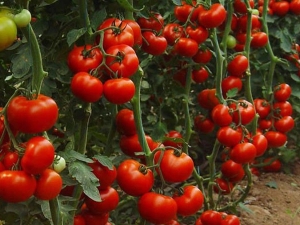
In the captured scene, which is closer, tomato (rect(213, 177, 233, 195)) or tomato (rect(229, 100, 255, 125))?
tomato (rect(229, 100, 255, 125))

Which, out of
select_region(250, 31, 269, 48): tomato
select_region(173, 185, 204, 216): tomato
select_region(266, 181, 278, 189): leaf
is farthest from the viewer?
select_region(266, 181, 278, 189): leaf

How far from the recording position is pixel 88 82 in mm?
1251

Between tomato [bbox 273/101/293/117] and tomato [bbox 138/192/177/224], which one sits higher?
tomato [bbox 138/192/177/224]

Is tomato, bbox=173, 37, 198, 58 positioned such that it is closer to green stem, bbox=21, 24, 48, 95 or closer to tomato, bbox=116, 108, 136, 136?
tomato, bbox=116, 108, 136, 136

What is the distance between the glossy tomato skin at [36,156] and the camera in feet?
3.25

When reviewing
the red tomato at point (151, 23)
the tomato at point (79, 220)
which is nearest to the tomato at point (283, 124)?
the red tomato at point (151, 23)

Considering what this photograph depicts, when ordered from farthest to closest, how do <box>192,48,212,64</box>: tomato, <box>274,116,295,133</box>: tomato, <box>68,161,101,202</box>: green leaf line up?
<box>274,116,295,133</box>: tomato, <box>192,48,212,64</box>: tomato, <box>68,161,101,202</box>: green leaf

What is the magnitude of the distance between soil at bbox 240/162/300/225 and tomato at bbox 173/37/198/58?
2.86 ft

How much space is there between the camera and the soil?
2.69 metres

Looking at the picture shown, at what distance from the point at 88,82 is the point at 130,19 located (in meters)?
0.29

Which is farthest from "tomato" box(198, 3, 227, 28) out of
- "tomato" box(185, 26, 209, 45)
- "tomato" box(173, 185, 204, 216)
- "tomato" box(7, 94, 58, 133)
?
"tomato" box(7, 94, 58, 133)

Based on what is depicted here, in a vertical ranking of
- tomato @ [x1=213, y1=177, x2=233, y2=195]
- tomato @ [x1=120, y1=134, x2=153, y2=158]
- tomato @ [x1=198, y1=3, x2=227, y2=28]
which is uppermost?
tomato @ [x1=198, y1=3, x2=227, y2=28]

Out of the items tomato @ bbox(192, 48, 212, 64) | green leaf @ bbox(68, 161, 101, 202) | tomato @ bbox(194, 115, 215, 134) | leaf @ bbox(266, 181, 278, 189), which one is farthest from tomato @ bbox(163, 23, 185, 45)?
leaf @ bbox(266, 181, 278, 189)

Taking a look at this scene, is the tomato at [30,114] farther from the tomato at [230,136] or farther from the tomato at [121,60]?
the tomato at [230,136]
